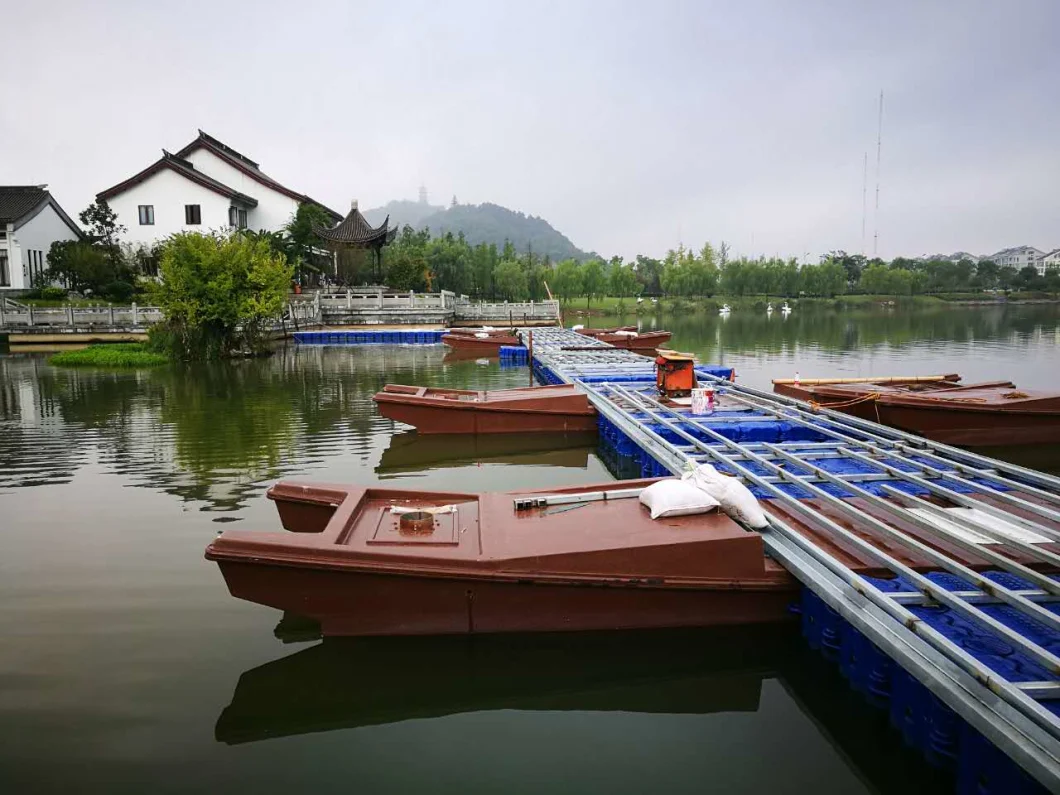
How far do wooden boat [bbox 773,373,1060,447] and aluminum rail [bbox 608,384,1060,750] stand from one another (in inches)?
290

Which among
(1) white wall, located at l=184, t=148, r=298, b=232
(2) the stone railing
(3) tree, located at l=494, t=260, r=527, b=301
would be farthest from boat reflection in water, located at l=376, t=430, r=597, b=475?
(3) tree, located at l=494, t=260, r=527, b=301

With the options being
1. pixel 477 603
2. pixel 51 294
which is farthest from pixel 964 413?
pixel 51 294

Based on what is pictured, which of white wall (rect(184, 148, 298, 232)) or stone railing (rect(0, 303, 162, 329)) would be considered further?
white wall (rect(184, 148, 298, 232))

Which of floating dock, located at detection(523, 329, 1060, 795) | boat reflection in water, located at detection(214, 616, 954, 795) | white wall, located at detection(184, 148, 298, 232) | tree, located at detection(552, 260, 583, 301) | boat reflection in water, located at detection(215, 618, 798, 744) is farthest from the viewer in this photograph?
tree, located at detection(552, 260, 583, 301)

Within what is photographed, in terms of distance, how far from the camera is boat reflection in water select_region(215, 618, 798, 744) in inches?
188

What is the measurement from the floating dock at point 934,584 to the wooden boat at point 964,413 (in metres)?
3.82

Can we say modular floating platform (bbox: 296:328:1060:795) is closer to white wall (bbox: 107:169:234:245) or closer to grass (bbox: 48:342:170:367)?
grass (bbox: 48:342:170:367)

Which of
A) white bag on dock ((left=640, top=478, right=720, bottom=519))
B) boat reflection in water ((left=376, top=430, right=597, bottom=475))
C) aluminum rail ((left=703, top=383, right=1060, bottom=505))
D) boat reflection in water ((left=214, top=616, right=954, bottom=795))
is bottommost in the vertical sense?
boat reflection in water ((left=214, top=616, right=954, bottom=795))

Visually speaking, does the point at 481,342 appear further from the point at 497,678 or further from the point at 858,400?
the point at 497,678

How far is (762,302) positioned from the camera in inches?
3509

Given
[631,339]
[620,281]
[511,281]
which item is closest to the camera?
[631,339]

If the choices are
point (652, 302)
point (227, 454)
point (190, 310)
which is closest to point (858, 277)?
point (652, 302)

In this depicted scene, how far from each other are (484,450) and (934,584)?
8.83m

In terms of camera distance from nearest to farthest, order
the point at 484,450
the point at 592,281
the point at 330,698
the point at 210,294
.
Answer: the point at 330,698, the point at 484,450, the point at 210,294, the point at 592,281
